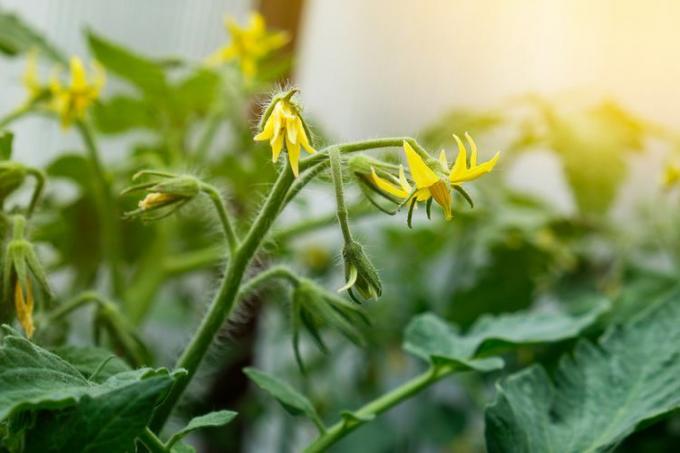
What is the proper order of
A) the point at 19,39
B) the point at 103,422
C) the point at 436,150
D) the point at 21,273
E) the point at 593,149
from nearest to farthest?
the point at 103,422
the point at 21,273
the point at 436,150
the point at 19,39
the point at 593,149

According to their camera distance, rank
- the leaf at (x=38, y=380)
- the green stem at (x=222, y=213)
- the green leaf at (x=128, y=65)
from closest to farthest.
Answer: the leaf at (x=38, y=380), the green stem at (x=222, y=213), the green leaf at (x=128, y=65)

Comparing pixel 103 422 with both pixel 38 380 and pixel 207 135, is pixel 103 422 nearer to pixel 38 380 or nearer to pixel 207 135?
pixel 38 380

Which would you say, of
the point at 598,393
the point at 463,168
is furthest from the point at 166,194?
the point at 598,393

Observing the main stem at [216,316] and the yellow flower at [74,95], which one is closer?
the main stem at [216,316]

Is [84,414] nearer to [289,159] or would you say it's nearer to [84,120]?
[289,159]

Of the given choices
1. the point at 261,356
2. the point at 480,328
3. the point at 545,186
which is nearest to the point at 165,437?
the point at 480,328

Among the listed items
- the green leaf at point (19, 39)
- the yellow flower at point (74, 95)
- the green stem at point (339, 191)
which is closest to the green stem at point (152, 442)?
the green stem at point (339, 191)

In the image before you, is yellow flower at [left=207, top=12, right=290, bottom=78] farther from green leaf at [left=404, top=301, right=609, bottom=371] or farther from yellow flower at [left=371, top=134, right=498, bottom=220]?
yellow flower at [left=371, top=134, right=498, bottom=220]

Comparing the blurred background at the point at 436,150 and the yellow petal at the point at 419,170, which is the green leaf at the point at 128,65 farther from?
the yellow petal at the point at 419,170

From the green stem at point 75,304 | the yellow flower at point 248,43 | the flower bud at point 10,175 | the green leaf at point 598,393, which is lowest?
the green leaf at point 598,393
